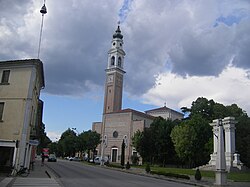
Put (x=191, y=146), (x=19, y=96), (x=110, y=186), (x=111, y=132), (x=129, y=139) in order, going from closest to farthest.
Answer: (x=110, y=186) < (x=19, y=96) < (x=191, y=146) < (x=129, y=139) < (x=111, y=132)

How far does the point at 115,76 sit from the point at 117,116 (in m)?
15.7

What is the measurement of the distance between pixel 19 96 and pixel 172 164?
46.9 metres

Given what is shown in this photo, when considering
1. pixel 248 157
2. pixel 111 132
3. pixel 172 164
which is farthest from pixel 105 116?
pixel 248 157

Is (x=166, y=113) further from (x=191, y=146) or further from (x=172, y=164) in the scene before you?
(x=191, y=146)

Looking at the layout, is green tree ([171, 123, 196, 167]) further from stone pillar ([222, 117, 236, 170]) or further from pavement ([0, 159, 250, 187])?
pavement ([0, 159, 250, 187])

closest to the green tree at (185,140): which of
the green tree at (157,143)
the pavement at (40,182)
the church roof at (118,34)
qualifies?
the green tree at (157,143)

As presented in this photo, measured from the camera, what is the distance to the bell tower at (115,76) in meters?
94.9

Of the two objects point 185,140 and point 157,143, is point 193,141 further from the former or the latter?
point 157,143

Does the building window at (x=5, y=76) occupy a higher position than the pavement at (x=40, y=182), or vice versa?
the building window at (x=5, y=76)

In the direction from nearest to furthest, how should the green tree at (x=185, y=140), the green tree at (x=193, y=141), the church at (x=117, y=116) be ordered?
1. the green tree at (x=185, y=140)
2. the green tree at (x=193, y=141)
3. the church at (x=117, y=116)

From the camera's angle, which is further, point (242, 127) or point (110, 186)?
point (242, 127)

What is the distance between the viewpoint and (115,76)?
318ft

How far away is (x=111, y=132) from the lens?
3430 inches

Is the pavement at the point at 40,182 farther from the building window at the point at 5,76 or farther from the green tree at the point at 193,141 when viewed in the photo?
the green tree at the point at 193,141
